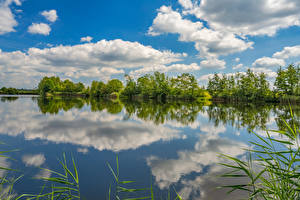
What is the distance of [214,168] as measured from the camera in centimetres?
490

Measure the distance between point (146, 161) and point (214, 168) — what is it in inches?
82.1

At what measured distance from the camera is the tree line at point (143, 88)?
193 ft

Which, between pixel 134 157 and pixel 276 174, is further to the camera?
pixel 134 157

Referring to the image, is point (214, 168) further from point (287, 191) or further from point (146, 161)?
point (287, 191)

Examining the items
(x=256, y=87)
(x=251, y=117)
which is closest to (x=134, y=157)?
(x=251, y=117)

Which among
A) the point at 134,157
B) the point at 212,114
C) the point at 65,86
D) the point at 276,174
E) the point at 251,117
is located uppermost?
the point at 65,86

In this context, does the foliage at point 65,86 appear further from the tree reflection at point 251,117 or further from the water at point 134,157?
the water at point 134,157

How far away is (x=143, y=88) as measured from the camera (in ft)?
229

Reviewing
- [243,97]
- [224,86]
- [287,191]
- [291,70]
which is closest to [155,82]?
[224,86]

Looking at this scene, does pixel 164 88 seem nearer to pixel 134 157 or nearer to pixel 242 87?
pixel 242 87

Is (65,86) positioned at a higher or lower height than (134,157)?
higher

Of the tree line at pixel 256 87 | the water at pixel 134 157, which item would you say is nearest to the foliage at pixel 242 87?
the tree line at pixel 256 87

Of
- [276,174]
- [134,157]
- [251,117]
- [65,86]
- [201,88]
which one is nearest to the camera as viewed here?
[276,174]

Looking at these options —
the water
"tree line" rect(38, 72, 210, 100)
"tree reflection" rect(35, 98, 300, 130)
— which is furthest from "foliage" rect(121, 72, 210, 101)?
the water
